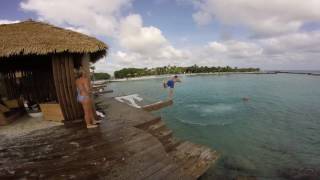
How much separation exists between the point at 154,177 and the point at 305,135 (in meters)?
12.8

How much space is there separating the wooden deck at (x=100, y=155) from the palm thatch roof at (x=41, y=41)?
84.4 inches

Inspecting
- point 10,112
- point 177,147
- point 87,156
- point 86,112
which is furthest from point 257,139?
point 10,112

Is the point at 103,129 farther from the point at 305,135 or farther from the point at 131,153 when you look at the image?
the point at 305,135

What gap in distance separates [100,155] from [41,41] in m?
3.82

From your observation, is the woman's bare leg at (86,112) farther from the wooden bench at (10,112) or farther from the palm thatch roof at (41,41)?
the wooden bench at (10,112)

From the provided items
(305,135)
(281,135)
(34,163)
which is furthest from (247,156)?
(34,163)

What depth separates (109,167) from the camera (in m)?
3.83

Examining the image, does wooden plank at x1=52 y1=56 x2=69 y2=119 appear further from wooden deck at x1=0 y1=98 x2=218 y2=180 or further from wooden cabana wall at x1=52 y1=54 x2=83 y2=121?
wooden deck at x1=0 y1=98 x2=218 y2=180

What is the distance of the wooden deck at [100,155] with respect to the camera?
374cm

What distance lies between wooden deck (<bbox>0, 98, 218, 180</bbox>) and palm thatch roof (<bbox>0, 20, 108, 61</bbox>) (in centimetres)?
214

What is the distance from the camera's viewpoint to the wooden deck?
12.3 ft

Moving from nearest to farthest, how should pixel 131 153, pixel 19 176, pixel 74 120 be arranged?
pixel 19 176, pixel 131 153, pixel 74 120

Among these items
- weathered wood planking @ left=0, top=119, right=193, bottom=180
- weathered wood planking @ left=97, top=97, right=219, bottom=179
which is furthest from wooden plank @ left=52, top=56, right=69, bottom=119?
weathered wood planking @ left=97, top=97, right=219, bottom=179

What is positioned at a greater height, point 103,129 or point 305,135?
point 103,129
